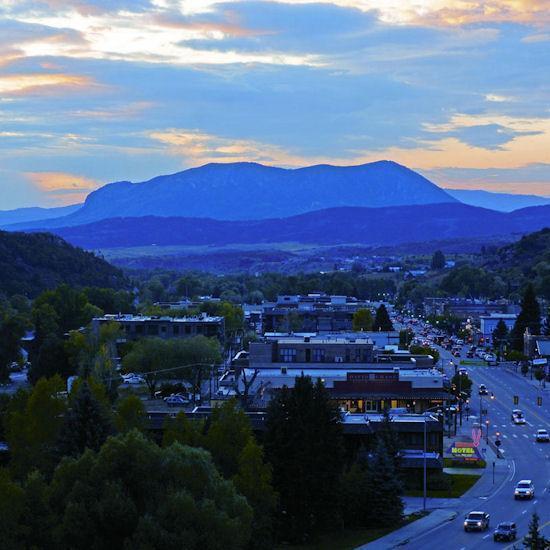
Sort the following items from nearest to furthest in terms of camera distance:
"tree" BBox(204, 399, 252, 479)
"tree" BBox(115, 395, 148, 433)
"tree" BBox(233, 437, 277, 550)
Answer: "tree" BBox(233, 437, 277, 550) < "tree" BBox(204, 399, 252, 479) < "tree" BBox(115, 395, 148, 433)

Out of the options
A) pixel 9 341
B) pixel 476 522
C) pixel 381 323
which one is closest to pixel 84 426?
pixel 476 522

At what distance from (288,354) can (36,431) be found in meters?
47.9

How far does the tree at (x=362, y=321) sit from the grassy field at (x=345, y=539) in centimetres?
9757

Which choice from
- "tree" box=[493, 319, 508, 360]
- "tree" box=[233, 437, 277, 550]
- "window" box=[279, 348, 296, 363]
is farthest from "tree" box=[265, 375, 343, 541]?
"tree" box=[493, 319, 508, 360]

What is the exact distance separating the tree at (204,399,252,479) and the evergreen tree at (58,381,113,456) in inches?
171

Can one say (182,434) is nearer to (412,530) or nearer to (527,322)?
(412,530)

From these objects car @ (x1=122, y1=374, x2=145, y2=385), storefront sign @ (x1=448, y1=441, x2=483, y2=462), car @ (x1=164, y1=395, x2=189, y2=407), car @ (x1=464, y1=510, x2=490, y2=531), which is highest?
car @ (x1=164, y1=395, x2=189, y2=407)

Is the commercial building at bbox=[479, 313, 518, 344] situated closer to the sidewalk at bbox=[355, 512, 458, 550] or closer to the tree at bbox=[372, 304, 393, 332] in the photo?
the tree at bbox=[372, 304, 393, 332]

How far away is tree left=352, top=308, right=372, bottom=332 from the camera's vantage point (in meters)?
152

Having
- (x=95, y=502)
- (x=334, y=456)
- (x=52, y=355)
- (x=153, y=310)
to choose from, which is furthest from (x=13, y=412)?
(x=153, y=310)

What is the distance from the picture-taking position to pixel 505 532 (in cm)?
4925

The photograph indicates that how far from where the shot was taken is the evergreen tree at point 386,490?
5406 centimetres

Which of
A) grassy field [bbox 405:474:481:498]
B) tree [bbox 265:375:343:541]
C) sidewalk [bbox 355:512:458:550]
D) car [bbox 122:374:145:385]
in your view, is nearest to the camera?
sidewalk [bbox 355:512:458:550]

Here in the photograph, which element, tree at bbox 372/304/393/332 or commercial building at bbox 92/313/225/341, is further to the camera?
tree at bbox 372/304/393/332
